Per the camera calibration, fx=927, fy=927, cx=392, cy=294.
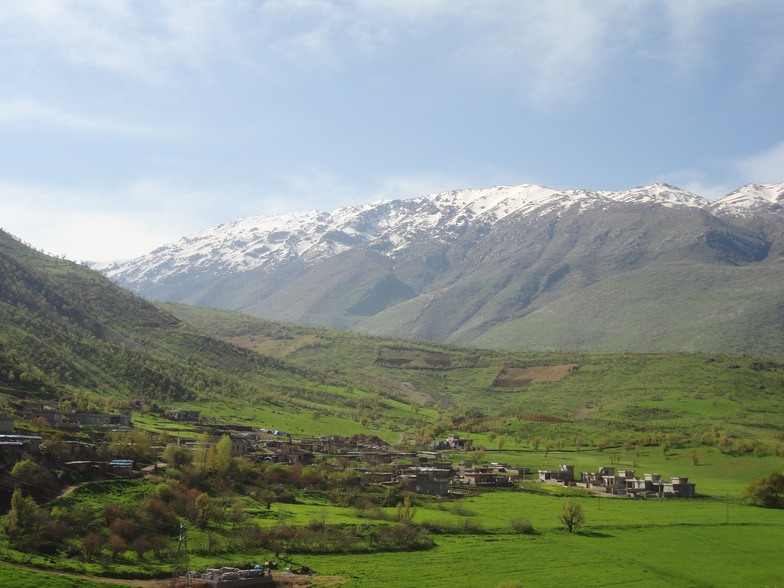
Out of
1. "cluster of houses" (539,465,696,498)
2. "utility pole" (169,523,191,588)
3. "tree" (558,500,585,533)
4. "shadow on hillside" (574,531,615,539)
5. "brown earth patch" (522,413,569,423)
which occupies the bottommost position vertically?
"utility pole" (169,523,191,588)

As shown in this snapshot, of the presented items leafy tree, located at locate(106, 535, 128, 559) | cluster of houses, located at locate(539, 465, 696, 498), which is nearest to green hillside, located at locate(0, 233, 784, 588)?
leafy tree, located at locate(106, 535, 128, 559)

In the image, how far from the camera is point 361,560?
65625mm

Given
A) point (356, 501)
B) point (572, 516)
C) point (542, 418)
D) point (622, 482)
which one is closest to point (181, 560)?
point (356, 501)

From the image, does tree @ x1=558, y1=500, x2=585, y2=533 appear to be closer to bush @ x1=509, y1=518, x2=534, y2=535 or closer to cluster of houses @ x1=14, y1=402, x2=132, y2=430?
bush @ x1=509, y1=518, x2=534, y2=535

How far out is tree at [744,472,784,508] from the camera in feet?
316

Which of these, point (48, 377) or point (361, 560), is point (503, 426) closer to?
point (48, 377)

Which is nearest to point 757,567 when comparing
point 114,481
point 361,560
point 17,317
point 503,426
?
point 361,560

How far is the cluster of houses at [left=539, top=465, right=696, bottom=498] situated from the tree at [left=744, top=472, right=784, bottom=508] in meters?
6.61

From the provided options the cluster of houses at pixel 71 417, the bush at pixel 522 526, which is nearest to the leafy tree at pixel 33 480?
the cluster of houses at pixel 71 417

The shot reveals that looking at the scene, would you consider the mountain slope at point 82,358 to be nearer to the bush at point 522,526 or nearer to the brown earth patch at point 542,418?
the brown earth patch at point 542,418

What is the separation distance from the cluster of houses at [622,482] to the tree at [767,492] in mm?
6611

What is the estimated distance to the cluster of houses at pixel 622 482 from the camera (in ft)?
336

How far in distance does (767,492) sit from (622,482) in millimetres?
16268

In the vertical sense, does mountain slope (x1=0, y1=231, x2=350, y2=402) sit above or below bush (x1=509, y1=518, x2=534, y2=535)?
above
